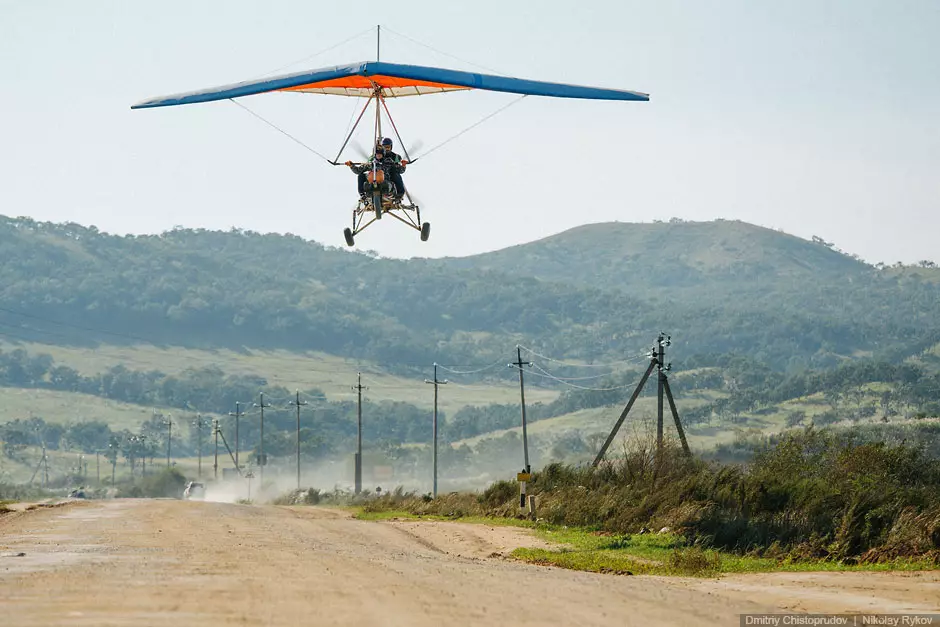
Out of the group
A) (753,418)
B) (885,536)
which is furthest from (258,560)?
(753,418)

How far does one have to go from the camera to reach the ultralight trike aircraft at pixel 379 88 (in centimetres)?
3058

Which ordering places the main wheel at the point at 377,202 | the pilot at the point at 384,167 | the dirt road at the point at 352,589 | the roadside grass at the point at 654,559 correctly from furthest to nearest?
the pilot at the point at 384,167 → the main wheel at the point at 377,202 → the roadside grass at the point at 654,559 → the dirt road at the point at 352,589

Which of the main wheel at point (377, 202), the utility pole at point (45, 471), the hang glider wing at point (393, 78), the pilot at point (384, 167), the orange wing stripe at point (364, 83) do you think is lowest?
the utility pole at point (45, 471)

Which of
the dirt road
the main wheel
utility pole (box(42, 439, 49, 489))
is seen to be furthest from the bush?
utility pole (box(42, 439, 49, 489))

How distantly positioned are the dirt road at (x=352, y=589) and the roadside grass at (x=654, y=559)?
1170 mm

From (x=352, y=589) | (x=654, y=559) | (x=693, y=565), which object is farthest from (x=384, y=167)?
(x=352, y=589)

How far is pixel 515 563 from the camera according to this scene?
2453cm

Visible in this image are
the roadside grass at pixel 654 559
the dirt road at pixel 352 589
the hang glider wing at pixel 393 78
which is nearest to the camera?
the dirt road at pixel 352 589

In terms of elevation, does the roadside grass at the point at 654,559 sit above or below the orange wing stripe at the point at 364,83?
below

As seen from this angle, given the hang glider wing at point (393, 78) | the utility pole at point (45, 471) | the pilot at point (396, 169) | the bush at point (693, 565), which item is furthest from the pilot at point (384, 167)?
the utility pole at point (45, 471)

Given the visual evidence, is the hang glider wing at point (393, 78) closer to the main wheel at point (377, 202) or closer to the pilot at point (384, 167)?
the pilot at point (384, 167)

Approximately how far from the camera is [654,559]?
2522 centimetres

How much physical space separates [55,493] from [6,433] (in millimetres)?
59416

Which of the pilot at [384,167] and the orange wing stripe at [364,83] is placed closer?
the pilot at [384,167]
